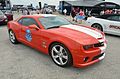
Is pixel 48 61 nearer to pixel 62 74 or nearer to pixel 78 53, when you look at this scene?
pixel 62 74

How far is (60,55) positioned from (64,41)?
0.49 m

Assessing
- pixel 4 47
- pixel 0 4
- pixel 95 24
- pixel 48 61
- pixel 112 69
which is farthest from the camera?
pixel 0 4

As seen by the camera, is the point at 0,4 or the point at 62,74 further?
the point at 0,4

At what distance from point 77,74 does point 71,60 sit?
37 centimetres

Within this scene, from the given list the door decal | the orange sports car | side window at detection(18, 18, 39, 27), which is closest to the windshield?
the orange sports car

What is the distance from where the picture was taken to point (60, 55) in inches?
152

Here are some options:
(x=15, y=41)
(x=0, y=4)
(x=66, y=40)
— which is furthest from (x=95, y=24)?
(x=0, y=4)

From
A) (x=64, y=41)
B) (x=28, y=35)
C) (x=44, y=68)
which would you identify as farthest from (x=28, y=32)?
(x=64, y=41)

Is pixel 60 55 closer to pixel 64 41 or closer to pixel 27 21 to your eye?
pixel 64 41

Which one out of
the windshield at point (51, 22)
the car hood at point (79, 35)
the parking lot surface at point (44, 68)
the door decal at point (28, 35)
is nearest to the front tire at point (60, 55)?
the parking lot surface at point (44, 68)

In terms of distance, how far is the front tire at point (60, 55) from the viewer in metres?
3.58

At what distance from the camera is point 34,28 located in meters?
4.35

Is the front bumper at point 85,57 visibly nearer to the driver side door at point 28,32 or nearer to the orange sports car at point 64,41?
the orange sports car at point 64,41

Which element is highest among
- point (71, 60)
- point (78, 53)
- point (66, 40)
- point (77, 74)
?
point (66, 40)
